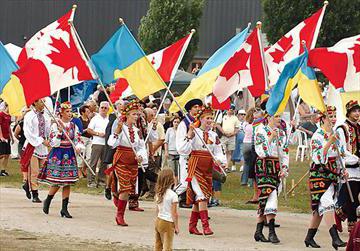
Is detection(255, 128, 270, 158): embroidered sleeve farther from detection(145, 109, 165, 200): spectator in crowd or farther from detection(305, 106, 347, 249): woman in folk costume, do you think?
detection(145, 109, 165, 200): spectator in crowd

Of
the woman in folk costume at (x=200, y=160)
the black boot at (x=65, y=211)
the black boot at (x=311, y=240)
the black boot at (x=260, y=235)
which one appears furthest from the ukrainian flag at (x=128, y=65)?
the black boot at (x=311, y=240)

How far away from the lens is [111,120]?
19.1 meters

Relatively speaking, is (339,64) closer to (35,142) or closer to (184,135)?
(184,135)

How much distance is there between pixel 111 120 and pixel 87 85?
338 inches

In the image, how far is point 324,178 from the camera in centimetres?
1355

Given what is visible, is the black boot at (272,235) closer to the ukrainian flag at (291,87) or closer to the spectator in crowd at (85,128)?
the ukrainian flag at (291,87)

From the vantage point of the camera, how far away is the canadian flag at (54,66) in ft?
53.2

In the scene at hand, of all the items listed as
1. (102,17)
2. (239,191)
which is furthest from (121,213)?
(102,17)

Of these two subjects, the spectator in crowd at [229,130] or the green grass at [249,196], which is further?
the spectator in crowd at [229,130]

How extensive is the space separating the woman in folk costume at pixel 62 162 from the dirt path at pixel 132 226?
0.42 m

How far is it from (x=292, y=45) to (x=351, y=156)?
4.25m

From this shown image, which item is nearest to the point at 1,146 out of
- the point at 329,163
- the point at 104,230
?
the point at 104,230

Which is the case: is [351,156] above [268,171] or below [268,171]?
above

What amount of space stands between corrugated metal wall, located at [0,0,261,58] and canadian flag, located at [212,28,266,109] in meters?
33.8
